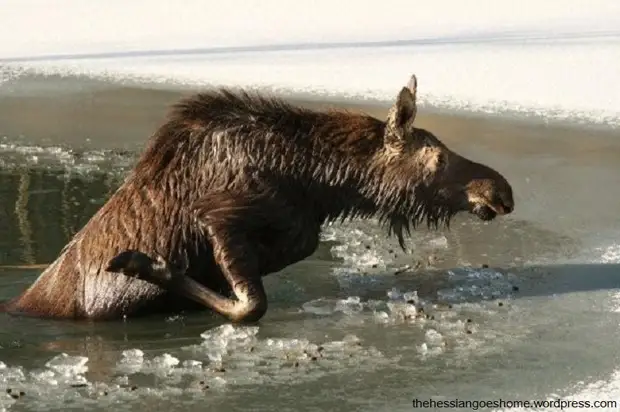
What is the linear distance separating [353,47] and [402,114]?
21.9ft

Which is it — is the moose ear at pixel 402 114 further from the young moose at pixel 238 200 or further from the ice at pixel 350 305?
the ice at pixel 350 305

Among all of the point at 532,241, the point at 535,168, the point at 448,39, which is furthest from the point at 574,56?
the point at 532,241

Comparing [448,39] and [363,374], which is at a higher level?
[448,39]

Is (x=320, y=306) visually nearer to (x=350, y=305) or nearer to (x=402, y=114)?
(x=350, y=305)

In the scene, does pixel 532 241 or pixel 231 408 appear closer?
pixel 231 408

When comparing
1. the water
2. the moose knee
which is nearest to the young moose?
the moose knee

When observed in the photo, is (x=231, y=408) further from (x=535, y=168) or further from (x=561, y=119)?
(x=561, y=119)

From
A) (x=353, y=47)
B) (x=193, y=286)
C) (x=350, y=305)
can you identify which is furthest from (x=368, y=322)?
(x=353, y=47)

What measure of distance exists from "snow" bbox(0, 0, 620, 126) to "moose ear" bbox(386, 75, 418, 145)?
4.22m

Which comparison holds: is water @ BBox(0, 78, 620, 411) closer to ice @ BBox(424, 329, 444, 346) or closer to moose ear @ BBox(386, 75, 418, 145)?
ice @ BBox(424, 329, 444, 346)

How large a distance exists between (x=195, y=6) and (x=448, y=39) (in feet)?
12.0

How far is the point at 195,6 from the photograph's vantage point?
15539 millimetres

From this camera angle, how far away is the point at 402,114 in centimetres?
662

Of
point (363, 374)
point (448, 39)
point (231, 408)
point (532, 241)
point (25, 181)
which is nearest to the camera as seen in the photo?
point (231, 408)
